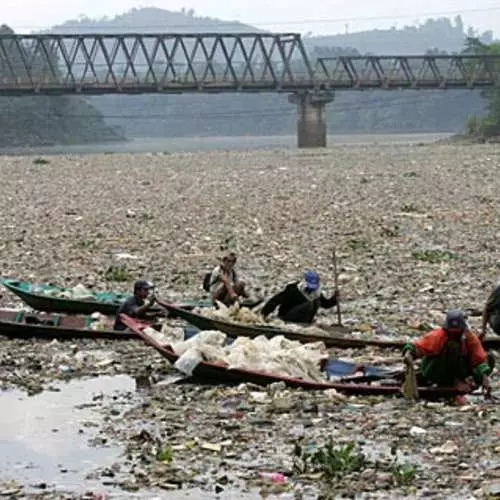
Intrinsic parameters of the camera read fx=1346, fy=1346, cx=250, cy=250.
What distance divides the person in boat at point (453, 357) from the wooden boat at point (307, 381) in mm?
119

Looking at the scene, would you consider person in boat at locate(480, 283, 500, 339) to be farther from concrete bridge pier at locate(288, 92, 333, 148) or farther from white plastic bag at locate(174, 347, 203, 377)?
concrete bridge pier at locate(288, 92, 333, 148)

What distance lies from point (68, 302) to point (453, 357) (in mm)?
6580

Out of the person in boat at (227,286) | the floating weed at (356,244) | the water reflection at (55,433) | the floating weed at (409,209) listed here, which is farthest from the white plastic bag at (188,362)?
the floating weed at (409,209)

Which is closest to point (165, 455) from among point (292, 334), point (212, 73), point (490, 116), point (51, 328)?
point (292, 334)

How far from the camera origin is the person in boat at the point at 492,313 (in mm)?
13453

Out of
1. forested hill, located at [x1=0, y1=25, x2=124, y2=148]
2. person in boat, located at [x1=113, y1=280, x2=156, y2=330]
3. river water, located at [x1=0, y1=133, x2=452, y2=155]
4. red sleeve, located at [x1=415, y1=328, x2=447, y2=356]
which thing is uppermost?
red sleeve, located at [x1=415, y1=328, x2=447, y2=356]

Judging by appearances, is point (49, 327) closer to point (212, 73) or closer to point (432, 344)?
point (432, 344)

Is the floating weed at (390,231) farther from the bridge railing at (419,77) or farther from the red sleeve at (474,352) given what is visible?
the bridge railing at (419,77)

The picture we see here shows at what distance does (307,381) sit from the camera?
466 inches

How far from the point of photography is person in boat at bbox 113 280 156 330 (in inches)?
583

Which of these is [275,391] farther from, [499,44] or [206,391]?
[499,44]

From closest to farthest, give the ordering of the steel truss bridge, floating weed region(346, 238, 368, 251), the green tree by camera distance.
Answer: floating weed region(346, 238, 368, 251), the steel truss bridge, the green tree

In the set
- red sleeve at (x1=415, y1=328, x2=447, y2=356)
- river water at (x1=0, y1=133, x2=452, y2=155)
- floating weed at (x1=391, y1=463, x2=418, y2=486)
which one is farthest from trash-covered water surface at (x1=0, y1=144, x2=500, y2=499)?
river water at (x1=0, y1=133, x2=452, y2=155)

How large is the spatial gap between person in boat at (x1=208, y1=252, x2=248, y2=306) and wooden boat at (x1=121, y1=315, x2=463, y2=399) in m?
3.04
